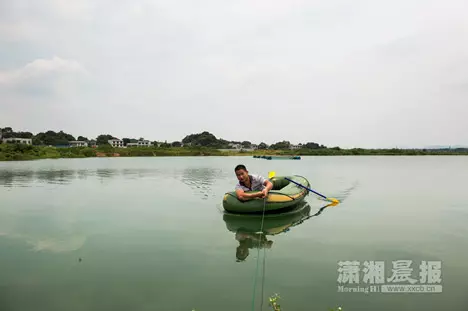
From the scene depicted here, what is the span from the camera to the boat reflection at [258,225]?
703 cm

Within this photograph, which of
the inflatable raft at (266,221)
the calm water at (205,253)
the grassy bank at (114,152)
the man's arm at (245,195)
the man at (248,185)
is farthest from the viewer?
the grassy bank at (114,152)

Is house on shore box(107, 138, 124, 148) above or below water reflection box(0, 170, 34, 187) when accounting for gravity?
above

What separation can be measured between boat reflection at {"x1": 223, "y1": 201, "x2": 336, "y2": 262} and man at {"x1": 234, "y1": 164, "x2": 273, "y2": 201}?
0.72 m

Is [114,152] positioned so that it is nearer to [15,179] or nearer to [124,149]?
[124,149]

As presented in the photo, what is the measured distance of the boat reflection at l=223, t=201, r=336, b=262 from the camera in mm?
7027

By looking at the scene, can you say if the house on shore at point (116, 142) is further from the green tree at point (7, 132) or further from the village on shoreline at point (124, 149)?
the green tree at point (7, 132)

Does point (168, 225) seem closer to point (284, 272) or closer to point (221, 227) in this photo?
point (221, 227)

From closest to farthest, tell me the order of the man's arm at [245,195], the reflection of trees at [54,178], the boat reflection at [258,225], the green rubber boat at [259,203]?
1. the boat reflection at [258,225]
2. the man's arm at [245,195]
3. the green rubber boat at [259,203]
4. the reflection of trees at [54,178]

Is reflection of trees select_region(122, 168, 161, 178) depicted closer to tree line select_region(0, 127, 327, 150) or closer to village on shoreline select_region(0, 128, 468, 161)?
village on shoreline select_region(0, 128, 468, 161)

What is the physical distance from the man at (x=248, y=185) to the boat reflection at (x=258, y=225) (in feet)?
2.35

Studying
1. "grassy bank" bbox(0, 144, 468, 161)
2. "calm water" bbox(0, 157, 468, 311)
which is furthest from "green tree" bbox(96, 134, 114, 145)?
"calm water" bbox(0, 157, 468, 311)

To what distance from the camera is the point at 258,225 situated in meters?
8.84

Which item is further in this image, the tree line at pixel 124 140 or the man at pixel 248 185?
the tree line at pixel 124 140
